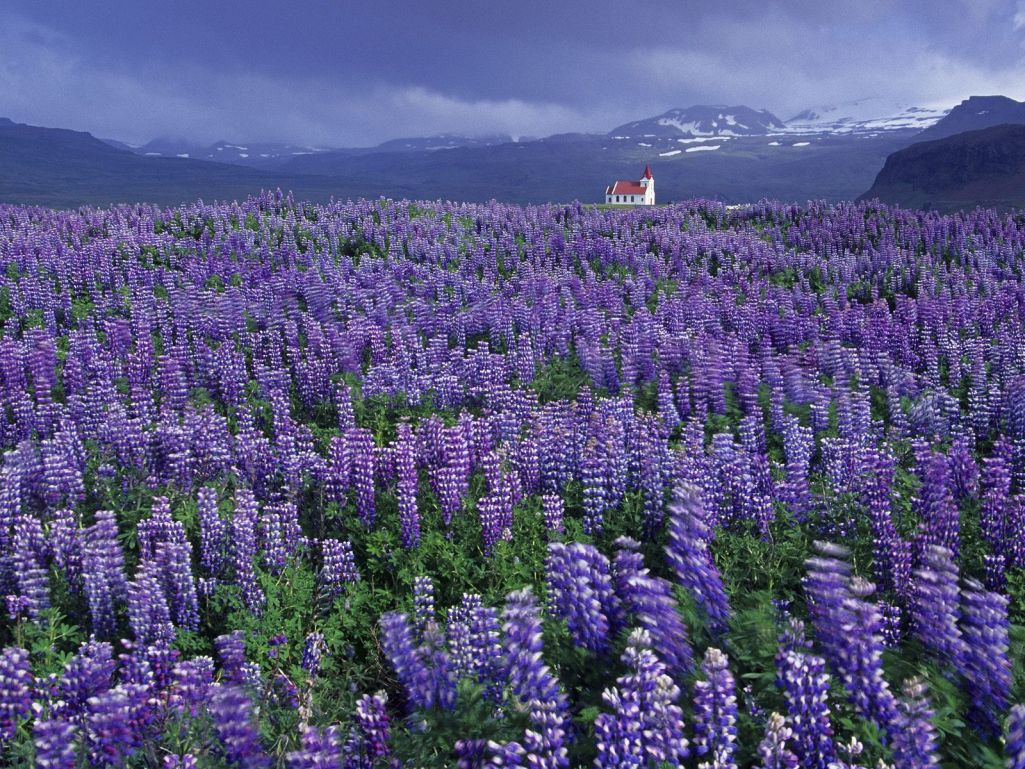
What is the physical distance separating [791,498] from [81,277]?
50.7 ft

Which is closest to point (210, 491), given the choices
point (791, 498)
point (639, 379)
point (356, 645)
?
point (356, 645)

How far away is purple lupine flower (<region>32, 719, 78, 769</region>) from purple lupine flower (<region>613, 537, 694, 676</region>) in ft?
9.74

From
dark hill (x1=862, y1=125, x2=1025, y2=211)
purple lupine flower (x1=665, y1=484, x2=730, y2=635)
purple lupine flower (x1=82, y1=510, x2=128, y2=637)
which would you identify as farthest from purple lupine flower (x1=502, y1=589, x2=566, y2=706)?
dark hill (x1=862, y1=125, x2=1025, y2=211)

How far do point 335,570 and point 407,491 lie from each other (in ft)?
3.10

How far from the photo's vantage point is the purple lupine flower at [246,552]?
5789mm

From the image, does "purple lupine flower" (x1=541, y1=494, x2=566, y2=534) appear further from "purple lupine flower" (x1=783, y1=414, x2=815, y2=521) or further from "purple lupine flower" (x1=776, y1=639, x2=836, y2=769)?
"purple lupine flower" (x1=776, y1=639, x2=836, y2=769)

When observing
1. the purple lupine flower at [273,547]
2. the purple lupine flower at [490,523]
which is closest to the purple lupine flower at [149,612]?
the purple lupine flower at [273,547]

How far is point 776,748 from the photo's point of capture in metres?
3.33

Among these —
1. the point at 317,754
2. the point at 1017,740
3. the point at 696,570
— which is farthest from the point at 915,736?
the point at 317,754

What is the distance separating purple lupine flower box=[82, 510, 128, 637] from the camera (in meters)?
5.48

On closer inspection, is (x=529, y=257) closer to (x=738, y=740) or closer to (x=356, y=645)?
(x=356, y=645)

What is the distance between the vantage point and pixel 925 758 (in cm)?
350

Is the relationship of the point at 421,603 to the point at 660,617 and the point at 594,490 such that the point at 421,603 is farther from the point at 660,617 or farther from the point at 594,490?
the point at 594,490

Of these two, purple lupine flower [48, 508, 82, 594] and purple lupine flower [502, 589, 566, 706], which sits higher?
purple lupine flower [502, 589, 566, 706]
